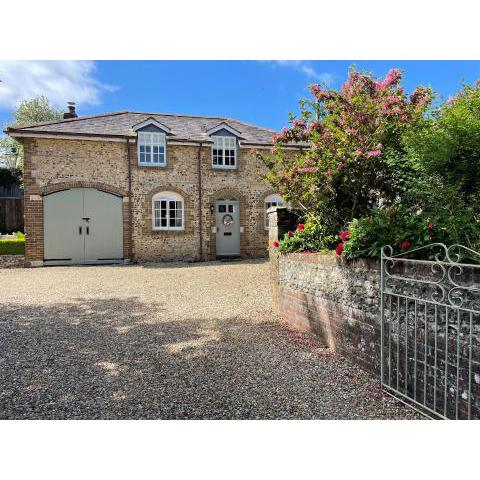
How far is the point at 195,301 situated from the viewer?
7.64 metres

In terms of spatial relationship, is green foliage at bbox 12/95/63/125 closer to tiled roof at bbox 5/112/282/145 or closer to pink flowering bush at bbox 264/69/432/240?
tiled roof at bbox 5/112/282/145

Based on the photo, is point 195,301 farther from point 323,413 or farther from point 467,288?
point 467,288

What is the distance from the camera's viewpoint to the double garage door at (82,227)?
45.4 feet

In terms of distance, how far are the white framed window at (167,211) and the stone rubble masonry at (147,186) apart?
0.72 ft

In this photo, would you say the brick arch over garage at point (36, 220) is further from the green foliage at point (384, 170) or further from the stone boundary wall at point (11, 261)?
the green foliage at point (384, 170)

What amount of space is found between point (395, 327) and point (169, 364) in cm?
255

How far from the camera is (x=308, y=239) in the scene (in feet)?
19.1

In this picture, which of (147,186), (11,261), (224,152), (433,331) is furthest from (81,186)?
(433,331)

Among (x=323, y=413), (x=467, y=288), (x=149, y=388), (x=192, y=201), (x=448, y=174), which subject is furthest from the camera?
(x=192, y=201)

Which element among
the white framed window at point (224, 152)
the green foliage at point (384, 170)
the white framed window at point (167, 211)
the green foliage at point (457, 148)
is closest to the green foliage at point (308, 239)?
the green foliage at point (384, 170)

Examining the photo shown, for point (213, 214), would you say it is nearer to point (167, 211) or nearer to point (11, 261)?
point (167, 211)

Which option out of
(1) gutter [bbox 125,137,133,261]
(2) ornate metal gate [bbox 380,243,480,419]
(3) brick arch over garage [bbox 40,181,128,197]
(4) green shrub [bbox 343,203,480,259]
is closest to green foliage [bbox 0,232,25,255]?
(3) brick arch over garage [bbox 40,181,128,197]

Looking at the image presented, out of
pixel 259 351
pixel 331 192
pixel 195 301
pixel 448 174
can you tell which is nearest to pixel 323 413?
pixel 259 351

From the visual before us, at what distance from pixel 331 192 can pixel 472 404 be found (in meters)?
3.65
